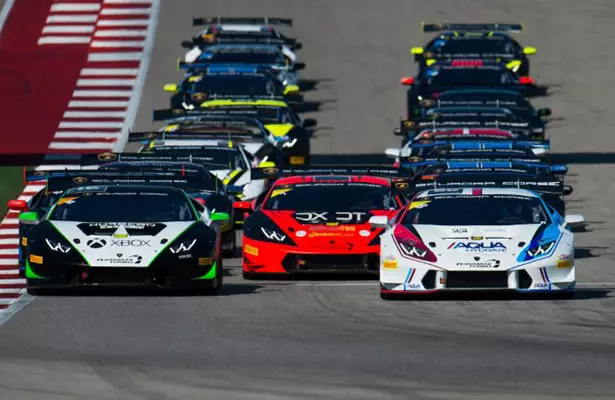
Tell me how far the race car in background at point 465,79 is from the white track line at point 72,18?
1180 cm

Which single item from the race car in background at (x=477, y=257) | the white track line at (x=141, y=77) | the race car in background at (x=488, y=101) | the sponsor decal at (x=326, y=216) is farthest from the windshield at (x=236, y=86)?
the race car in background at (x=477, y=257)

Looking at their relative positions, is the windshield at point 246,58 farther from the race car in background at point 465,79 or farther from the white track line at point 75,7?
the white track line at point 75,7

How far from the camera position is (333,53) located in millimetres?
48094

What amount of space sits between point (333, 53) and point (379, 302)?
29.8 meters

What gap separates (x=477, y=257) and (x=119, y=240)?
342cm

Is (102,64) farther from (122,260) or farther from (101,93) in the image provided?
(122,260)

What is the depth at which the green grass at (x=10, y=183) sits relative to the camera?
28.7 meters

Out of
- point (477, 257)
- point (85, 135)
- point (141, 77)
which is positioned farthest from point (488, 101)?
point (477, 257)

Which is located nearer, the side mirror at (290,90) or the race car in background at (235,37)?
the side mirror at (290,90)

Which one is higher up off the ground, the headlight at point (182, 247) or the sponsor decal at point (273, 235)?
the headlight at point (182, 247)

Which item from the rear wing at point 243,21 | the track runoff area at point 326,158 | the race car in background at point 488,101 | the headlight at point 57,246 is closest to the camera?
the track runoff area at point 326,158

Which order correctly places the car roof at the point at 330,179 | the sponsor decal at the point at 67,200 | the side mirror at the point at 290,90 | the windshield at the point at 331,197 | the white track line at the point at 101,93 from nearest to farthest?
the sponsor decal at the point at 67,200 < the windshield at the point at 331,197 < the car roof at the point at 330,179 < the side mirror at the point at 290,90 < the white track line at the point at 101,93

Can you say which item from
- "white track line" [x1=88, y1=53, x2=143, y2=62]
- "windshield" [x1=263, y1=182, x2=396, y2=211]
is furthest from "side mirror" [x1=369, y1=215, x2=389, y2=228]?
"white track line" [x1=88, y1=53, x2=143, y2=62]

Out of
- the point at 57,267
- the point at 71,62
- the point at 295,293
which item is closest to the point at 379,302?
the point at 295,293
